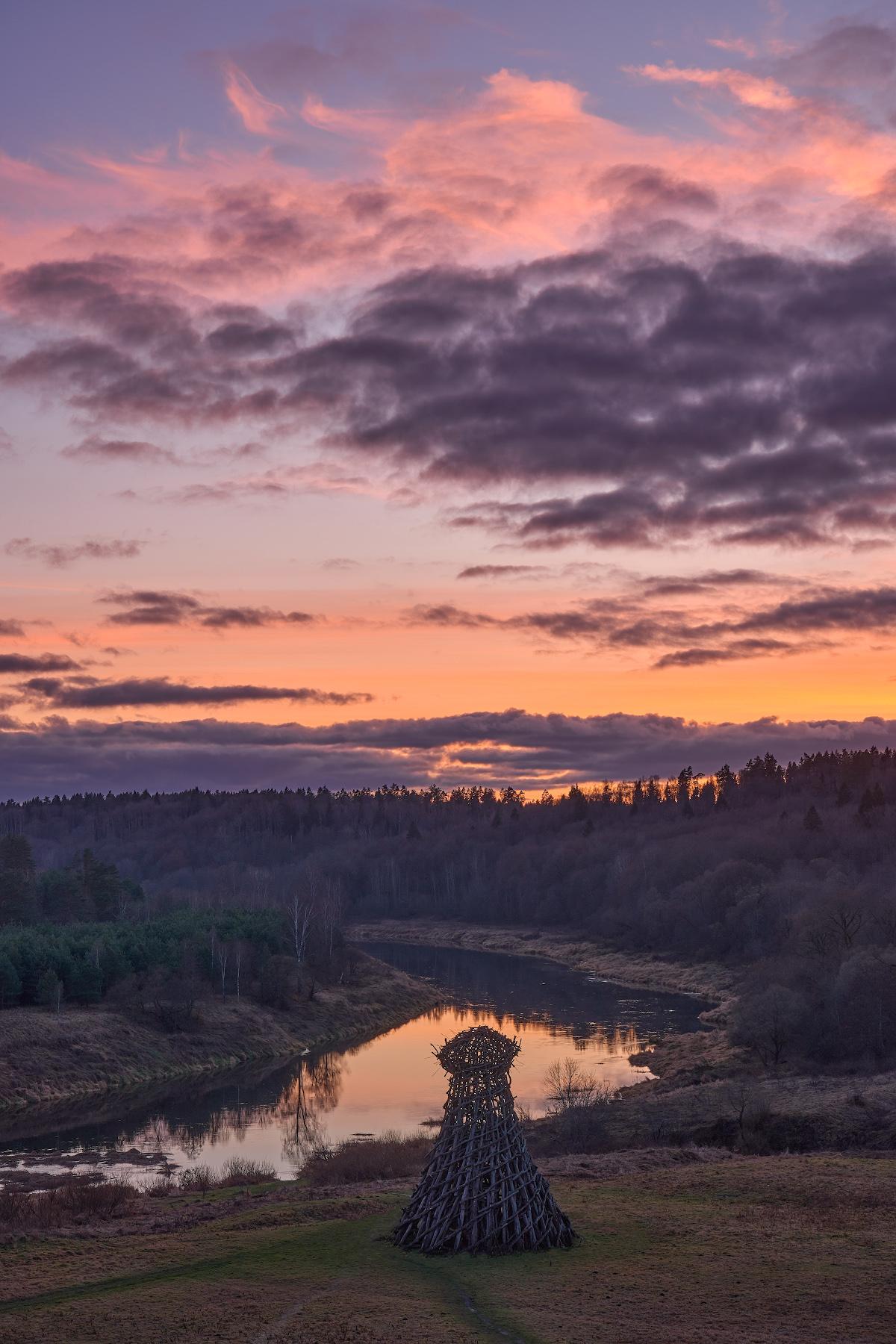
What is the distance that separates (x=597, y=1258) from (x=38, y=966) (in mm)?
66230

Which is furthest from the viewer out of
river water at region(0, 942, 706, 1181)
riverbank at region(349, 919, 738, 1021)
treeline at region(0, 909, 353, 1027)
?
riverbank at region(349, 919, 738, 1021)

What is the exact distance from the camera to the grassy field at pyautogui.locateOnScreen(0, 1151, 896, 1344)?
23188 mm

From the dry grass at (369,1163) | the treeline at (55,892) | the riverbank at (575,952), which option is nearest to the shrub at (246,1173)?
the dry grass at (369,1163)

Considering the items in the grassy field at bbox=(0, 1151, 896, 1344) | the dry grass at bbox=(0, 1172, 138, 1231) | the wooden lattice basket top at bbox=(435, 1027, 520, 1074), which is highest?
the wooden lattice basket top at bbox=(435, 1027, 520, 1074)

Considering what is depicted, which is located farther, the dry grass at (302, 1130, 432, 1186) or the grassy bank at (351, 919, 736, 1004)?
the grassy bank at (351, 919, 736, 1004)

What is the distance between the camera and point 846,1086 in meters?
54.7

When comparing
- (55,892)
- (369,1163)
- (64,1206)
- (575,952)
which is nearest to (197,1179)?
(369,1163)

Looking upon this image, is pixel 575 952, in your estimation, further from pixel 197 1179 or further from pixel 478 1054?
pixel 478 1054

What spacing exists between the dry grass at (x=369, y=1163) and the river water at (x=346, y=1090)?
3.22 meters

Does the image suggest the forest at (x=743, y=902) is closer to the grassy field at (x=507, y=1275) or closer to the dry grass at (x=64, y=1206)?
the grassy field at (x=507, y=1275)

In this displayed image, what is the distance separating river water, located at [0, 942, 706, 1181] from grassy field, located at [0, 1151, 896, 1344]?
1141cm

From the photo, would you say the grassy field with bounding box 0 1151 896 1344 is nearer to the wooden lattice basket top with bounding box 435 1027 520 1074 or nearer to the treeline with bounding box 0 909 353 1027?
the wooden lattice basket top with bounding box 435 1027 520 1074

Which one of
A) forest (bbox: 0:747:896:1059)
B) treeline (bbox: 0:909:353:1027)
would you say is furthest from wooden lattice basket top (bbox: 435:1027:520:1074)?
treeline (bbox: 0:909:353:1027)

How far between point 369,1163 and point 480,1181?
17.4m
